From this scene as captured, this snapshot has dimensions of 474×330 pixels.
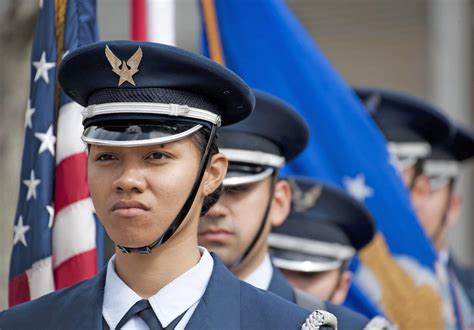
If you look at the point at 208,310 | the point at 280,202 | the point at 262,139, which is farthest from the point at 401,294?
the point at 208,310

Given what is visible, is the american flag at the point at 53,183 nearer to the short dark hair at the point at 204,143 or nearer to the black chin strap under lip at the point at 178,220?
the short dark hair at the point at 204,143

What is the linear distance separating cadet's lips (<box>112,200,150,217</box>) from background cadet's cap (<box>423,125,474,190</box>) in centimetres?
492

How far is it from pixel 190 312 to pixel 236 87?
0.58m

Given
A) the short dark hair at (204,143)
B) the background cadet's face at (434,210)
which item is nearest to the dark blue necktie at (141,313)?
the short dark hair at (204,143)

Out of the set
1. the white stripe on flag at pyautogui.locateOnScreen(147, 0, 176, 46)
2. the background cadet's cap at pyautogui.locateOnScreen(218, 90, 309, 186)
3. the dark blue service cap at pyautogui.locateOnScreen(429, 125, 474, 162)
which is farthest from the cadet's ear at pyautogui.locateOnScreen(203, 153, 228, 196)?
the dark blue service cap at pyautogui.locateOnScreen(429, 125, 474, 162)

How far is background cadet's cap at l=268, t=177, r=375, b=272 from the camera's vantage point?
561 centimetres

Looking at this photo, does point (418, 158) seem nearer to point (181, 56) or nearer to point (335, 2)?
point (181, 56)

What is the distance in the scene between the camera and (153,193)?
10.9 feet

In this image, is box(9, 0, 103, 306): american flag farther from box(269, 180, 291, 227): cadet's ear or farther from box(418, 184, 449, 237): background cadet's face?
box(418, 184, 449, 237): background cadet's face

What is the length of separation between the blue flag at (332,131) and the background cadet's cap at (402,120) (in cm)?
72

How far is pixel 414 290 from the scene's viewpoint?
21.5ft

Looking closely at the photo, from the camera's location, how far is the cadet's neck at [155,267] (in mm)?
3395

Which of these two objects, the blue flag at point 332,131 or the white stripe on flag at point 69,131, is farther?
the blue flag at point 332,131

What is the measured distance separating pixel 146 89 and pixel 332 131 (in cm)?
319
